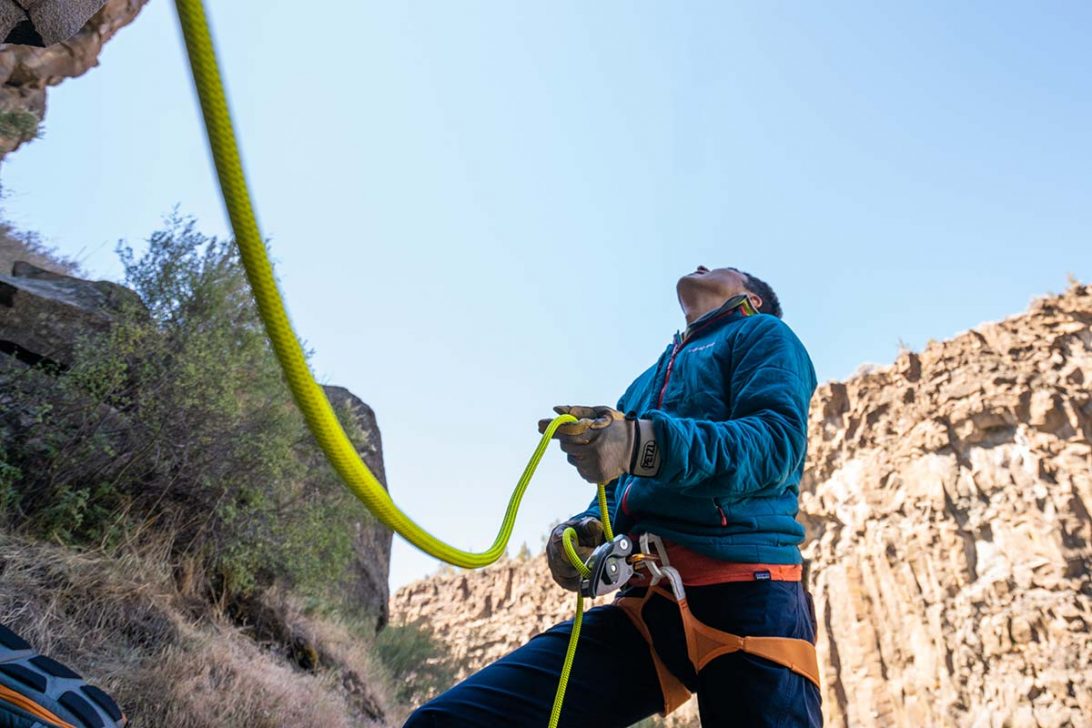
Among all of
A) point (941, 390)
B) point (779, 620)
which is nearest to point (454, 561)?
point (779, 620)

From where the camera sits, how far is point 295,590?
544cm

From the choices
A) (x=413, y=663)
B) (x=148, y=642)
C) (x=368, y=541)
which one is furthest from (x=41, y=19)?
(x=413, y=663)

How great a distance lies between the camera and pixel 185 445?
432 cm

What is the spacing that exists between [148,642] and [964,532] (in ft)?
37.7

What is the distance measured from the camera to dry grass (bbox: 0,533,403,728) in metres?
2.91

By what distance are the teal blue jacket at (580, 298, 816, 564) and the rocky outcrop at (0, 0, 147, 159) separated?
8.21 metres

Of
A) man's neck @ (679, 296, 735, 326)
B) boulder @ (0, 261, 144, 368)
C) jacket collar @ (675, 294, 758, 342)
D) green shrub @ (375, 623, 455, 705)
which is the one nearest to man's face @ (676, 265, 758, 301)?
man's neck @ (679, 296, 735, 326)

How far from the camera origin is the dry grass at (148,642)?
9.54ft

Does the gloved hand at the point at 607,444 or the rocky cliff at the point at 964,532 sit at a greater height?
the rocky cliff at the point at 964,532

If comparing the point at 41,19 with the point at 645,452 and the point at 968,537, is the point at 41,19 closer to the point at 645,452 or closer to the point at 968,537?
the point at 645,452

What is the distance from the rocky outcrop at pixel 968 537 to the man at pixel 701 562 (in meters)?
10.2

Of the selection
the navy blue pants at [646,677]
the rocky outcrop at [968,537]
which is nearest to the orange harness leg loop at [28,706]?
the navy blue pants at [646,677]

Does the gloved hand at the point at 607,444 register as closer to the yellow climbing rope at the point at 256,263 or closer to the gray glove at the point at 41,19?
the yellow climbing rope at the point at 256,263

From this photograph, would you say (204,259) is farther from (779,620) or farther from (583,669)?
(779,620)
